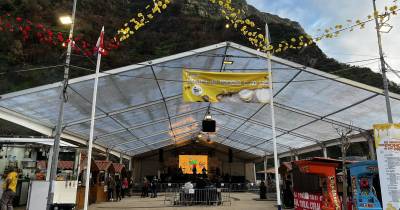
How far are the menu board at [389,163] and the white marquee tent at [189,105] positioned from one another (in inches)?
194

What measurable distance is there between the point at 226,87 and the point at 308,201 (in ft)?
11.2

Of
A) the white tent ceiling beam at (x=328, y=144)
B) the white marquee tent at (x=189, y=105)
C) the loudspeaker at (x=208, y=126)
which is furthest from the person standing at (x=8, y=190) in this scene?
the white tent ceiling beam at (x=328, y=144)

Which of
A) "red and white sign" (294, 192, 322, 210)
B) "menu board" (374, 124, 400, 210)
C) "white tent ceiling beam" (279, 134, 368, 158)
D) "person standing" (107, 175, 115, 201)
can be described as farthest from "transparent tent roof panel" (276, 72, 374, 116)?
"person standing" (107, 175, 115, 201)

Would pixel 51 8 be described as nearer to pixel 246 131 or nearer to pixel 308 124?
pixel 246 131

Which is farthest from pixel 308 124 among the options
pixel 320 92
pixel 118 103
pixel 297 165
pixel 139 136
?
pixel 139 136

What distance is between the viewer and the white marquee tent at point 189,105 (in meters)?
9.88

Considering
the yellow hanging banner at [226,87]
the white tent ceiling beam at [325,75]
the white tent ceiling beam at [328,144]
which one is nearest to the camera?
the yellow hanging banner at [226,87]

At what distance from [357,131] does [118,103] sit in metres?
9.72

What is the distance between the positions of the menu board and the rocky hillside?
25023mm

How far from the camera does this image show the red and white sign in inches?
283

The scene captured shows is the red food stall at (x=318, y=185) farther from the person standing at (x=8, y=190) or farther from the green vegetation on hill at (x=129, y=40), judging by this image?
the green vegetation on hill at (x=129, y=40)

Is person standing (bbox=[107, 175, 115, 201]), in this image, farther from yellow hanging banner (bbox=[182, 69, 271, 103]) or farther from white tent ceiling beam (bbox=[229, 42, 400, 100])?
white tent ceiling beam (bbox=[229, 42, 400, 100])

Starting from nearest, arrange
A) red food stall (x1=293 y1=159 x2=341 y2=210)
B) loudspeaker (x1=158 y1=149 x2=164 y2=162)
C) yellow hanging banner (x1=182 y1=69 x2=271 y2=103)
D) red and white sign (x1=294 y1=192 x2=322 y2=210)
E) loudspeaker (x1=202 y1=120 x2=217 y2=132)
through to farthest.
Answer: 1. red food stall (x1=293 y1=159 x2=341 y2=210)
2. red and white sign (x1=294 y1=192 x2=322 y2=210)
3. yellow hanging banner (x1=182 y1=69 x2=271 y2=103)
4. loudspeaker (x1=202 y1=120 x2=217 y2=132)
5. loudspeaker (x1=158 y1=149 x2=164 y2=162)

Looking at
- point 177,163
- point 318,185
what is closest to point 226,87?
point 318,185
